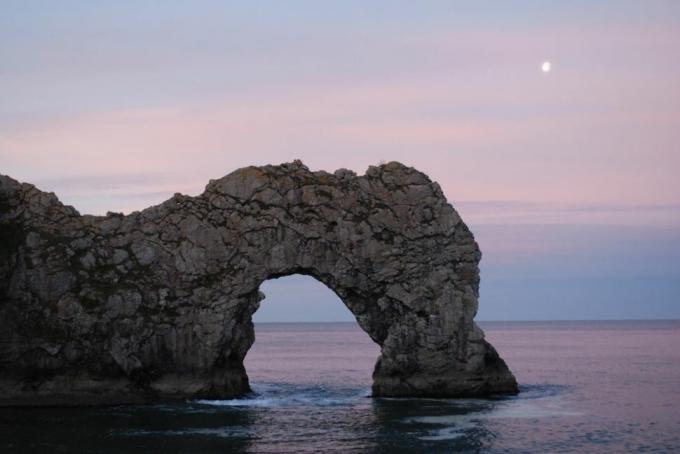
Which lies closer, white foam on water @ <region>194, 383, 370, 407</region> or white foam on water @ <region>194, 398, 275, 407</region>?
white foam on water @ <region>194, 398, 275, 407</region>

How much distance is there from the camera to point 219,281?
66188mm

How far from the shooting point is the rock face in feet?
209

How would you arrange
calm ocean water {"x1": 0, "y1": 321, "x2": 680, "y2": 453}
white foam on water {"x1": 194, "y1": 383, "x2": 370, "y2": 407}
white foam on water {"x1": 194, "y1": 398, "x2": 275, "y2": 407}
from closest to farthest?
calm ocean water {"x1": 0, "y1": 321, "x2": 680, "y2": 453} < white foam on water {"x1": 194, "y1": 398, "x2": 275, "y2": 407} < white foam on water {"x1": 194, "y1": 383, "x2": 370, "y2": 407}

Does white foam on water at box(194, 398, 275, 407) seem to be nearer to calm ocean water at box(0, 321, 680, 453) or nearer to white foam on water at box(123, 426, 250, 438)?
calm ocean water at box(0, 321, 680, 453)

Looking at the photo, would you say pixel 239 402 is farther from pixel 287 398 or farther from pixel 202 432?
pixel 202 432

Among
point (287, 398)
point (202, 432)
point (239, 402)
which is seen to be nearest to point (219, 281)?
point (239, 402)

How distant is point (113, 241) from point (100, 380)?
32.4 ft

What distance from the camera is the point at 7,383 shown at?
62750mm

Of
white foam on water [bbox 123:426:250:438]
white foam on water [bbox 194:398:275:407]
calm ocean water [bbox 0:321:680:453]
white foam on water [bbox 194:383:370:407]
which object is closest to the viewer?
calm ocean water [bbox 0:321:680:453]

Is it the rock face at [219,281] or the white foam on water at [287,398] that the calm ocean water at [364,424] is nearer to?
the white foam on water at [287,398]

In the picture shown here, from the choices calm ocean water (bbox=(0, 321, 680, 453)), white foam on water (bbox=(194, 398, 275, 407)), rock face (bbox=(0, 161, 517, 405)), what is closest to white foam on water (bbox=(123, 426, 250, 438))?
calm ocean water (bbox=(0, 321, 680, 453))

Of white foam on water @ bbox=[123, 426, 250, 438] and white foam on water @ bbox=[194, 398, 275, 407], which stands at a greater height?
white foam on water @ bbox=[194, 398, 275, 407]

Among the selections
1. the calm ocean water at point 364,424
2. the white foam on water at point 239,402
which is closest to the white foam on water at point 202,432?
the calm ocean water at point 364,424

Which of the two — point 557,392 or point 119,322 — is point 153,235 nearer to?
point 119,322
